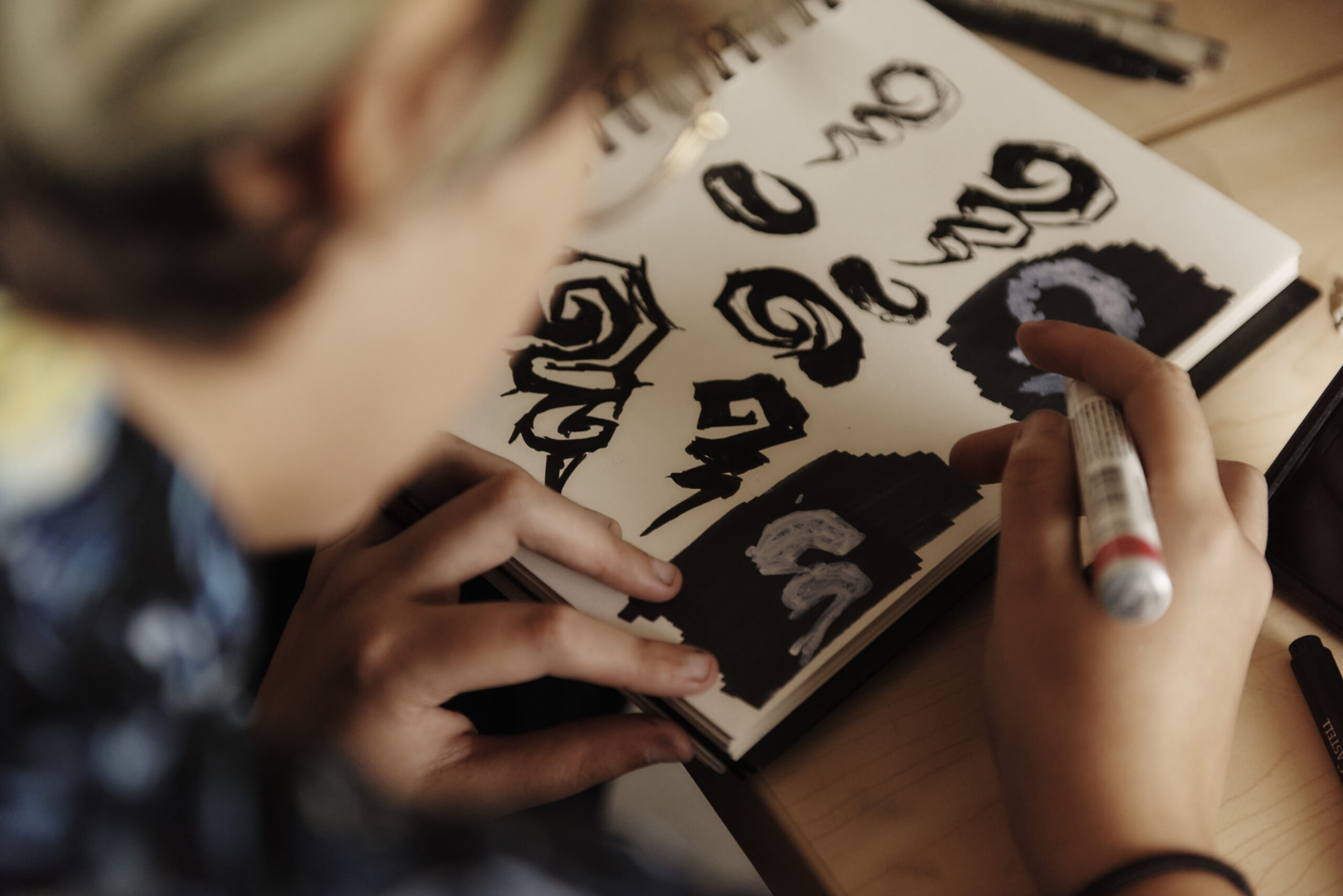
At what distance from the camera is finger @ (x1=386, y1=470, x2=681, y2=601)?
1.29 feet

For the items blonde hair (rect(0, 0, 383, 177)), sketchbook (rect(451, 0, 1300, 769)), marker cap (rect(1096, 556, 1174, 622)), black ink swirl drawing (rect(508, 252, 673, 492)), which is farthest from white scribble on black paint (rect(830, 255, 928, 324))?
blonde hair (rect(0, 0, 383, 177))

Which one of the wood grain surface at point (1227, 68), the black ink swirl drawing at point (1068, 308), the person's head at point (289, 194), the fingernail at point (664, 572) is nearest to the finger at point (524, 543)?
the fingernail at point (664, 572)

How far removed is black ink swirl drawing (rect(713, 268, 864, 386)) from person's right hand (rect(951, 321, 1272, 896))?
0.12 metres

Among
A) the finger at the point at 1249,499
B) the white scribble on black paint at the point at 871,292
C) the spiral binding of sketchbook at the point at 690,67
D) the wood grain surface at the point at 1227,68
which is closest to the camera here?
the spiral binding of sketchbook at the point at 690,67

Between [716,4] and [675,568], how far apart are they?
232mm

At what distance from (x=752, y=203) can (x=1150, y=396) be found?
0.86 ft

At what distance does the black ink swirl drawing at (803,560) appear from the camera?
38 centimetres

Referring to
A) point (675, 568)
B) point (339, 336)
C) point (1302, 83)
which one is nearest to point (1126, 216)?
point (1302, 83)

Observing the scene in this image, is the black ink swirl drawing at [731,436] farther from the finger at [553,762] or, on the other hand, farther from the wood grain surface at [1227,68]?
the wood grain surface at [1227,68]

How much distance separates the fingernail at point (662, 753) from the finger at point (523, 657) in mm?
26

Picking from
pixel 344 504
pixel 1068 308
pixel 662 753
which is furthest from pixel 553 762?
pixel 1068 308

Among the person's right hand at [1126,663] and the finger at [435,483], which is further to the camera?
the finger at [435,483]

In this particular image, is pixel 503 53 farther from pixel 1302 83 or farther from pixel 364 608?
pixel 1302 83

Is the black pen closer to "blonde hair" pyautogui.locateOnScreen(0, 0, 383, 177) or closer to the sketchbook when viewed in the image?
the sketchbook
